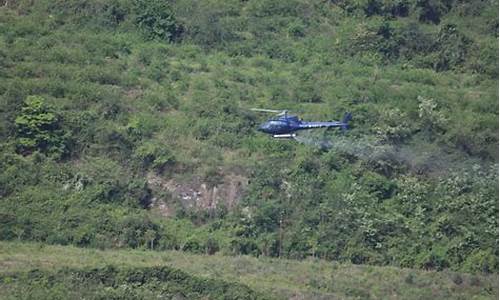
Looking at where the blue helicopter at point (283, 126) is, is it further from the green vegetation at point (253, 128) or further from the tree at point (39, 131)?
the tree at point (39, 131)

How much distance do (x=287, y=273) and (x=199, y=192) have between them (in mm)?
4555

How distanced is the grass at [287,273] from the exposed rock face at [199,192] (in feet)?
7.92

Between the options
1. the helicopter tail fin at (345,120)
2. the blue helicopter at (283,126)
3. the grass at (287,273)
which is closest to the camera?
the grass at (287,273)

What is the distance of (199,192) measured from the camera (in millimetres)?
54844

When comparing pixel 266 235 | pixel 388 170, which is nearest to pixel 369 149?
pixel 388 170

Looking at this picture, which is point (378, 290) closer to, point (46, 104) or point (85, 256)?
point (85, 256)

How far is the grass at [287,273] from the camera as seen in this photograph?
5041cm

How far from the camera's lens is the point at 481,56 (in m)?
63.2

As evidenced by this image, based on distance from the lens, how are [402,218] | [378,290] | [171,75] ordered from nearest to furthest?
[378,290], [402,218], [171,75]

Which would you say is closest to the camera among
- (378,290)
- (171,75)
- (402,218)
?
(378,290)

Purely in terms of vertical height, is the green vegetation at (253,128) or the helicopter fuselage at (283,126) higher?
the helicopter fuselage at (283,126)

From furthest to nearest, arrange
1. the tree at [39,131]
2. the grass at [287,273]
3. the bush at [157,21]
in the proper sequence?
the bush at [157,21] → the tree at [39,131] → the grass at [287,273]

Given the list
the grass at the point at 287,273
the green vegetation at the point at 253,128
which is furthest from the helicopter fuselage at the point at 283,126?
the grass at the point at 287,273

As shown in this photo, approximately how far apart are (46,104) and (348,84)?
9075 mm
